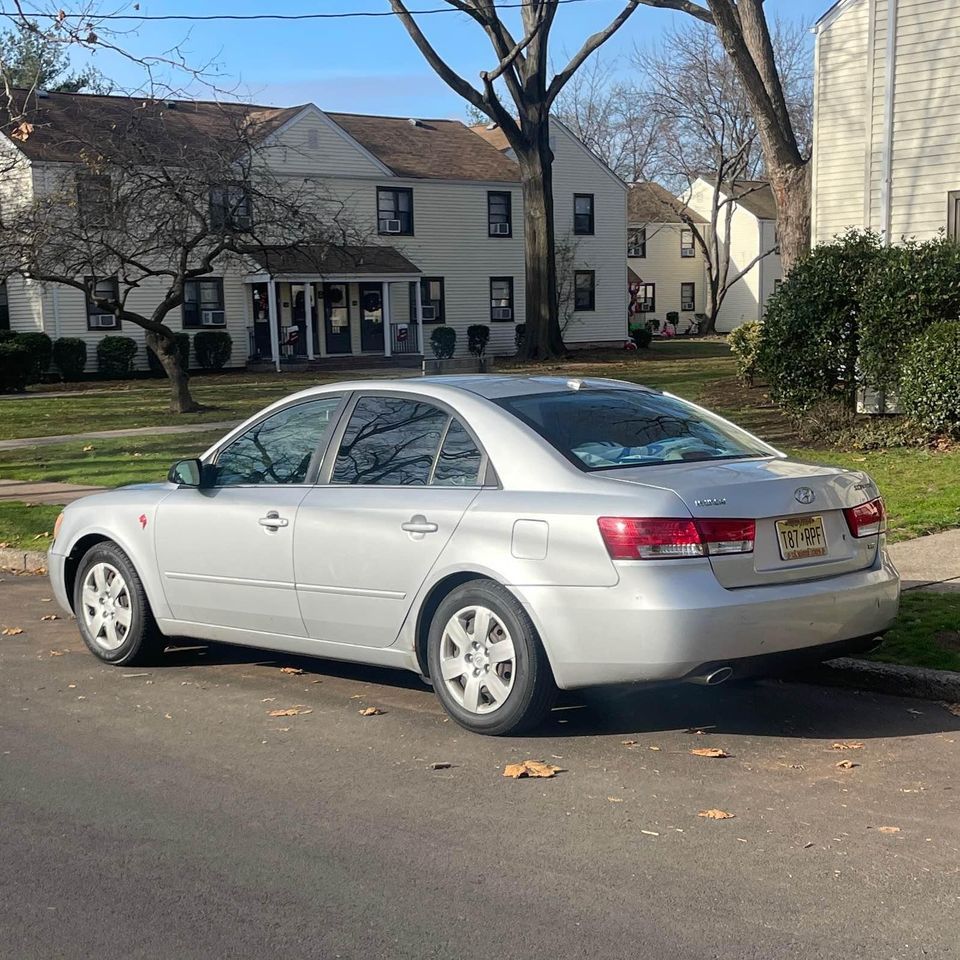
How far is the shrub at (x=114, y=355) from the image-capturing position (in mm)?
37625

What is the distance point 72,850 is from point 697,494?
2.82m

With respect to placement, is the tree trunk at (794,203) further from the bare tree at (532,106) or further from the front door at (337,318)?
the front door at (337,318)

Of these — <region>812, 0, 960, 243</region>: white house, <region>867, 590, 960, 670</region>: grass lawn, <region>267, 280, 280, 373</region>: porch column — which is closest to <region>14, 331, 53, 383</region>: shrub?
<region>267, 280, 280, 373</region>: porch column

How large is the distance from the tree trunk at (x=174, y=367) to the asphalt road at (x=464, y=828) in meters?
17.2

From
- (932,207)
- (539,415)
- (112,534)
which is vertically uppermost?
(932,207)

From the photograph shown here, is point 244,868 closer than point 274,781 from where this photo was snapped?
Yes

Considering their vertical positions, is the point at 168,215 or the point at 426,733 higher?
the point at 168,215

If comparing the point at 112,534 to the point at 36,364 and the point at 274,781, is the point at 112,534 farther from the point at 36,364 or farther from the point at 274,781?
the point at 36,364

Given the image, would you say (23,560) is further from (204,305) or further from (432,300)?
(432,300)

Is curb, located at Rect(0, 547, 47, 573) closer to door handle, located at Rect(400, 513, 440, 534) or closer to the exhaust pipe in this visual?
door handle, located at Rect(400, 513, 440, 534)

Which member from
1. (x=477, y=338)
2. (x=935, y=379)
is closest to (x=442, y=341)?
(x=477, y=338)

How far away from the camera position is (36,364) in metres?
35.4

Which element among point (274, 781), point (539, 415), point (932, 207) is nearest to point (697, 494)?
point (539, 415)

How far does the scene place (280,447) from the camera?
7078 mm
